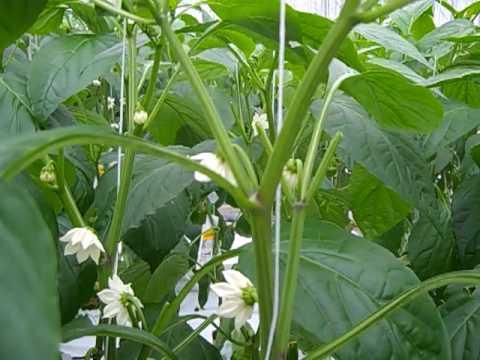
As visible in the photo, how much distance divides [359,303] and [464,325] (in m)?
0.21

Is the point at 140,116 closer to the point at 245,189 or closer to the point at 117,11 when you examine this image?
the point at 117,11

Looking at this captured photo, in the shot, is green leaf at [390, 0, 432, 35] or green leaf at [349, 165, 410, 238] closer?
green leaf at [349, 165, 410, 238]

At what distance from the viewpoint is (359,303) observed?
48 cm

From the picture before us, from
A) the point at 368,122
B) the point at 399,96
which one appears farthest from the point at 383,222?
the point at 399,96

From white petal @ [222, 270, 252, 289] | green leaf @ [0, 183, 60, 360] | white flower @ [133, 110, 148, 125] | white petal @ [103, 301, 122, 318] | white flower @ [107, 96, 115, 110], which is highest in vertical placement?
green leaf @ [0, 183, 60, 360]

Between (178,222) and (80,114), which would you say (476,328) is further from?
(80,114)

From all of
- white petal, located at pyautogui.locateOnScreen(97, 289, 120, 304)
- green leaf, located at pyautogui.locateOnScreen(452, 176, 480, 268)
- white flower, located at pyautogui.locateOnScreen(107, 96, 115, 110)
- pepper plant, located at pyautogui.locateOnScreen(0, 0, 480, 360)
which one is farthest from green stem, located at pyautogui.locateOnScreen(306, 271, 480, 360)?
white flower, located at pyautogui.locateOnScreen(107, 96, 115, 110)

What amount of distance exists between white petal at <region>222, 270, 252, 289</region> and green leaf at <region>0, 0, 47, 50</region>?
7.7 inches

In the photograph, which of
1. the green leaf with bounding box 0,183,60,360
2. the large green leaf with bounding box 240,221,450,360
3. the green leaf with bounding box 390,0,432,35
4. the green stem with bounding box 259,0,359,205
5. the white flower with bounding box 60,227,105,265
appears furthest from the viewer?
the green leaf with bounding box 390,0,432,35

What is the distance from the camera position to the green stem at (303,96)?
356 mm

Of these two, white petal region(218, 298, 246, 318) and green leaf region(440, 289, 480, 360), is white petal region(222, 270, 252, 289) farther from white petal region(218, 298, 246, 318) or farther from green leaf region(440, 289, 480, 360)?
green leaf region(440, 289, 480, 360)

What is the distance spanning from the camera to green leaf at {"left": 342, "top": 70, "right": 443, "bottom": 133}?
0.53 m

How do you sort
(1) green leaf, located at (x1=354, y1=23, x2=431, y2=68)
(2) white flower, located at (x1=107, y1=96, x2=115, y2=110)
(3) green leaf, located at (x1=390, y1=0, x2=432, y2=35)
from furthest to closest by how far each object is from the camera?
1. (2) white flower, located at (x1=107, y1=96, x2=115, y2=110)
2. (3) green leaf, located at (x1=390, y1=0, x2=432, y2=35)
3. (1) green leaf, located at (x1=354, y1=23, x2=431, y2=68)

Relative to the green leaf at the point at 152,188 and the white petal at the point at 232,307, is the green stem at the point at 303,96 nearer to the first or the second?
the white petal at the point at 232,307
